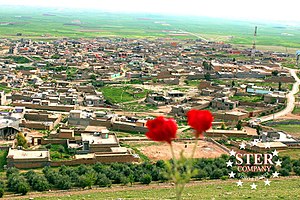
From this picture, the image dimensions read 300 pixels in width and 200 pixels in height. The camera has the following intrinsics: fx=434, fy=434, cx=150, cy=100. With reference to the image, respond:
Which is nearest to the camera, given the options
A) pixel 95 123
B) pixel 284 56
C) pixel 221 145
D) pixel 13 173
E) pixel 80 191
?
pixel 80 191

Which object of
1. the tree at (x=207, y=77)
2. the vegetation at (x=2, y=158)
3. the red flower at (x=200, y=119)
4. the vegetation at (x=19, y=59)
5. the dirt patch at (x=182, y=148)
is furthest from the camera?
the vegetation at (x=19, y=59)

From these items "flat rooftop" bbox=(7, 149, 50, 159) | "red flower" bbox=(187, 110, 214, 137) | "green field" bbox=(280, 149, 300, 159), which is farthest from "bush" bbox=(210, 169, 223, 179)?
"red flower" bbox=(187, 110, 214, 137)

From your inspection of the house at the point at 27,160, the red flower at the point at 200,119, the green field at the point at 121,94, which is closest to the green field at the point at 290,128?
the green field at the point at 121,94

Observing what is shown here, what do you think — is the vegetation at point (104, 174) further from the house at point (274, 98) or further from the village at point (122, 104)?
the house at point (274, 98)

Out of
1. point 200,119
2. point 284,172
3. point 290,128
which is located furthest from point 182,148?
point 200,119

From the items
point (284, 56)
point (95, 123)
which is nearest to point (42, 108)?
point (95, 123)

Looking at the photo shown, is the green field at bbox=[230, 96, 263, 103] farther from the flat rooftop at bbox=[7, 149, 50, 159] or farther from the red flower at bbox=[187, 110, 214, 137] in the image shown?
the red flower at bbox=[187, 110, 214, 137]

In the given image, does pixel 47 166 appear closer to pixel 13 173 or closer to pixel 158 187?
pixel 13 173
